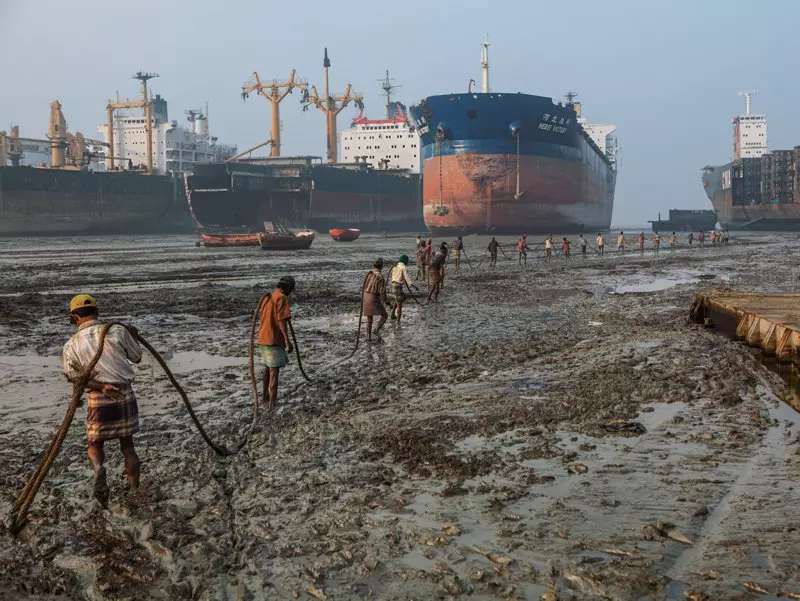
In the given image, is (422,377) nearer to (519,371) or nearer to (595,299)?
(519,371)

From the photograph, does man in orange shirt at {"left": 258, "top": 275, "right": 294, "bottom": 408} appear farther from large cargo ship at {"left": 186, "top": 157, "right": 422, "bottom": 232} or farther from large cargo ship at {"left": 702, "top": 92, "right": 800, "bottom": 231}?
large cargo ship at {"left": 702, "top": 92, "right": 800, "bottom": 231}

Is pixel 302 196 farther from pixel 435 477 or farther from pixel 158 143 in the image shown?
pixel 435 477

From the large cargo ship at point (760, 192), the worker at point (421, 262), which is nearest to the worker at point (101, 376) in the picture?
the worker at point (421, 262)

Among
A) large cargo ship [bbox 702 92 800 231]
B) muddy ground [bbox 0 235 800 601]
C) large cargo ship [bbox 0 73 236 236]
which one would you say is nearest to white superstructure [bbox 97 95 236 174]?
large cargo ship [bbox 0 73 236 236]

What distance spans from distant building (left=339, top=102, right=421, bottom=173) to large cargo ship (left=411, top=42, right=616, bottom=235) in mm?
27790

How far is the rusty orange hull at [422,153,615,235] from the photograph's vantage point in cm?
5153

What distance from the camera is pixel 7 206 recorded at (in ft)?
183

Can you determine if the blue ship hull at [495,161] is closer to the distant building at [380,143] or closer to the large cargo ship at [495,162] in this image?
the large cargo ship at [495,162]

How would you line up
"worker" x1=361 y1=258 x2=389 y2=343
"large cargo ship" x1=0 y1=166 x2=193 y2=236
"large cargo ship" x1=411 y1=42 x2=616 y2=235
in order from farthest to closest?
"large cargo ship" x1=0 y1=166 x2=193 y2=236
"large cargo ship" x1=411 y1=42 x2=616 y2=235
"worker" x1=361 y1=258 x2=389 y2=343

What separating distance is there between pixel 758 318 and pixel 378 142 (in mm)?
76146

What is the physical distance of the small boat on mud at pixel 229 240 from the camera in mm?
44469

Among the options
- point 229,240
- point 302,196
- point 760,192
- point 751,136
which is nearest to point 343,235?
point 229,240

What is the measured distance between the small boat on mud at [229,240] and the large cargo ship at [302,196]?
47.9 ft

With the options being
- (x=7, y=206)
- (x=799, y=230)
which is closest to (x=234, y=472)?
(x=7, y=206)
